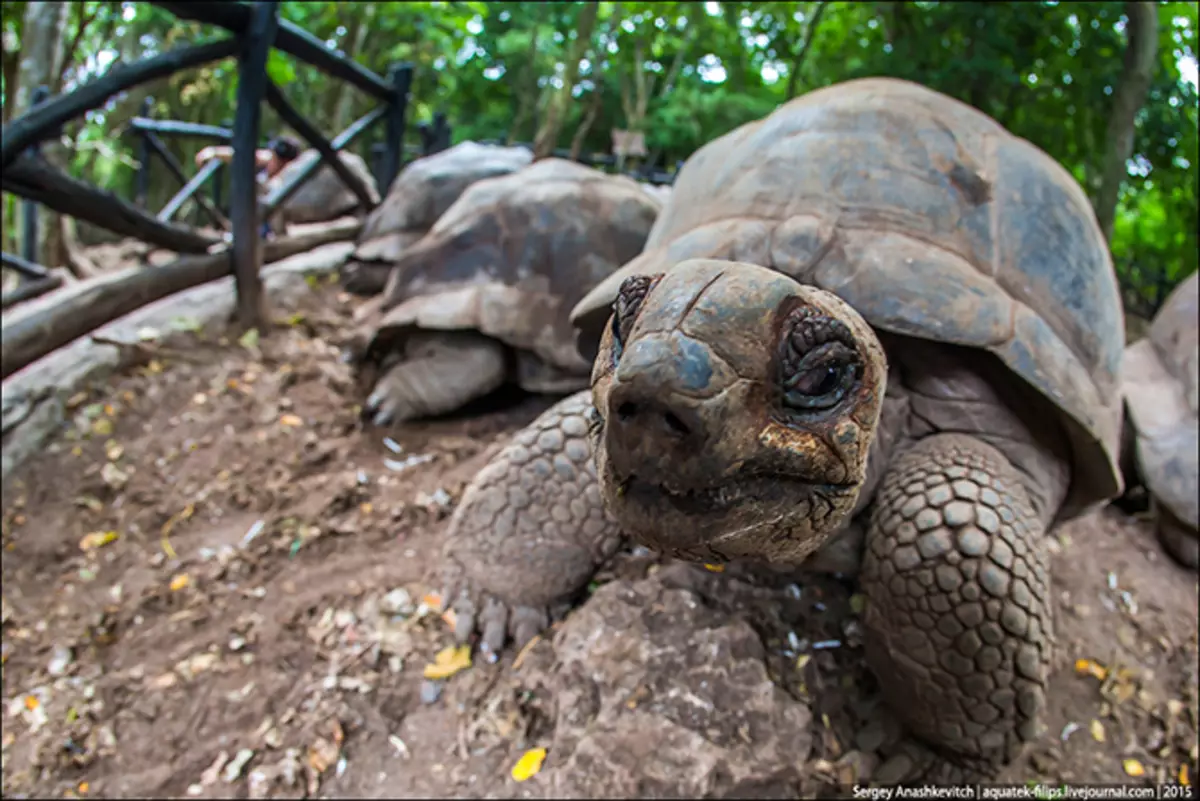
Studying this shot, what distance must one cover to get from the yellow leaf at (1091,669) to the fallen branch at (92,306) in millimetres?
4142

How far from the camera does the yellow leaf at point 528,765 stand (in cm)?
191

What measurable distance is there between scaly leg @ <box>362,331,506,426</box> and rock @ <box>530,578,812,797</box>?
1843 mm

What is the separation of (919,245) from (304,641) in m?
2.12

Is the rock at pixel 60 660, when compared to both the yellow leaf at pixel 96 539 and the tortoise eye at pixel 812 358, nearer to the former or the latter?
the yellow leaf at pixel 96 539

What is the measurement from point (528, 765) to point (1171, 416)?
344cm

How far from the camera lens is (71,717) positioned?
217cm

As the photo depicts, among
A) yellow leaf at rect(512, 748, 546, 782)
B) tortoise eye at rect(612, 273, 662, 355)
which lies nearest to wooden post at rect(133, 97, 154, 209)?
yellow leaf at rect(512, 748, 546, 782)

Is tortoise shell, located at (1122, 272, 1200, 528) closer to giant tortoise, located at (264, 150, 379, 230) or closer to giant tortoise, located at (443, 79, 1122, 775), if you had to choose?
giant tortoise, located at (443, 79, 1122, 775)

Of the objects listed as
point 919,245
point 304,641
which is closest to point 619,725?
point 304,641

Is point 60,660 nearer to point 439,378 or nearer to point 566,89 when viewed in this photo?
point 439,378

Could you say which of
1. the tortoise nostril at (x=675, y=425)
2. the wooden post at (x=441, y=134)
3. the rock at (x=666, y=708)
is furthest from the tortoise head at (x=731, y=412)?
the wooden post at (x=441, y=134)

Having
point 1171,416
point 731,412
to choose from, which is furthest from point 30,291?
point 1171,416

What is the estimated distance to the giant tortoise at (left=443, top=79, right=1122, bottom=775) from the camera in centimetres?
116

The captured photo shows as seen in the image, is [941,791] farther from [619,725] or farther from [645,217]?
[645,217]
